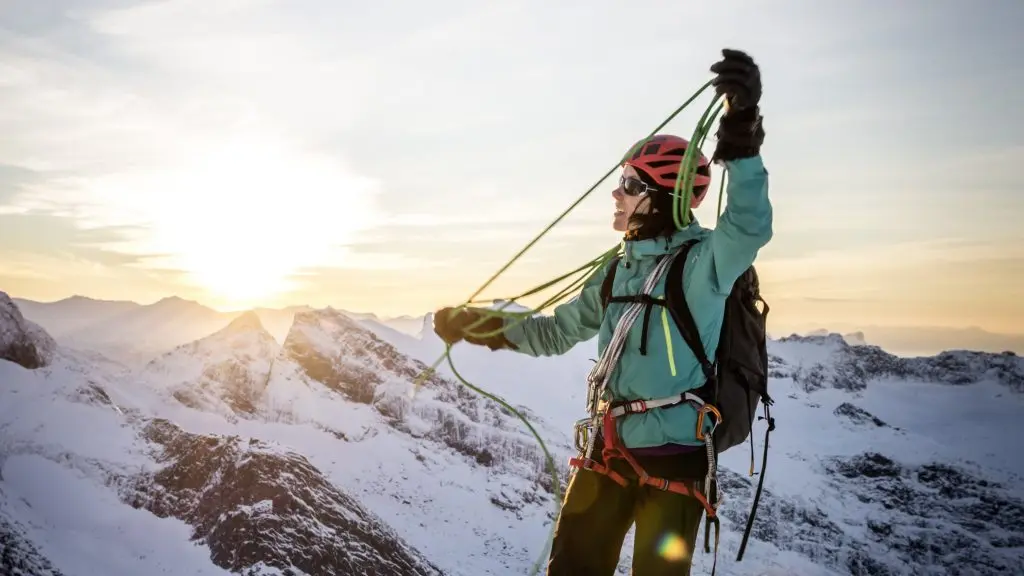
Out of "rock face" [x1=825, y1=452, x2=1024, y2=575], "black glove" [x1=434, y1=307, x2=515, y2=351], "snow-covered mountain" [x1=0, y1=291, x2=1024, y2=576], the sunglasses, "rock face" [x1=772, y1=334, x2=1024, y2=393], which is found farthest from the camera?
"rock face" [x1=772, y1=334, x2=1024, y2=393]

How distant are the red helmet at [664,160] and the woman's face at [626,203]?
0.07m

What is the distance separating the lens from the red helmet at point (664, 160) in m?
4.83

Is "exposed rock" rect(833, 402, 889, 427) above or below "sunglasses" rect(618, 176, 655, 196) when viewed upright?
below

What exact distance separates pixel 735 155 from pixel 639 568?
7.98ft

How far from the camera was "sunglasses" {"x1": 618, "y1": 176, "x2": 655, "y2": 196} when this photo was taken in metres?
4.88

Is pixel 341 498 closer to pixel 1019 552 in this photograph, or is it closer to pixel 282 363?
pixel 282 363

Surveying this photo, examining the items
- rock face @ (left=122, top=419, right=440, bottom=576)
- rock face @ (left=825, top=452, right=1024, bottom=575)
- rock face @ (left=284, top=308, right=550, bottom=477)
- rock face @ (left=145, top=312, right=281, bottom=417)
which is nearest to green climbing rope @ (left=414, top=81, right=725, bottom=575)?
rock face @ (left=122, top=419, right=440, bottom=576)

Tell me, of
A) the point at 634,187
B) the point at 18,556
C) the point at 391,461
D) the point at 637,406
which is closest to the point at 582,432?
the point at 637,406

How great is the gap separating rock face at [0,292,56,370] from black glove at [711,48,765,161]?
59003 millimetres

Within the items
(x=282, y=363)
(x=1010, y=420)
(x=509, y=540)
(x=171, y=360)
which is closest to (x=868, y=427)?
(x=1010, y=420)

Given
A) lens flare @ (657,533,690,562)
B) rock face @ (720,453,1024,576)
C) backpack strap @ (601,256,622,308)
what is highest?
backpack strap @ (601,256,622,308)

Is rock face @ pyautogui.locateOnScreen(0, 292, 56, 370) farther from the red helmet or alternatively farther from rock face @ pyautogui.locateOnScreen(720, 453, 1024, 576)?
rock face @ pyautogui.locateOnScreen(720, 453, 1024, 576)

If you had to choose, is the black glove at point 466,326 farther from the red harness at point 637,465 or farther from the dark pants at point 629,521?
the dark pants at point 629,521

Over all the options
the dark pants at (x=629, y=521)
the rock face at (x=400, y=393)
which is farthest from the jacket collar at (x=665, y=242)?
the rock face at (x=400, y=393)
